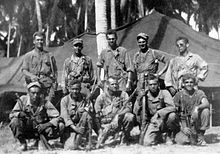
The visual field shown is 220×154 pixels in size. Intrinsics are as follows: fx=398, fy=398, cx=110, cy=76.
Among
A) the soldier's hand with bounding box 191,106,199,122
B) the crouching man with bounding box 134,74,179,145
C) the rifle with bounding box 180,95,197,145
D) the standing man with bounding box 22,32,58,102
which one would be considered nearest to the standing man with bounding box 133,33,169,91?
the crouching man with bounding box 134,74,179,145

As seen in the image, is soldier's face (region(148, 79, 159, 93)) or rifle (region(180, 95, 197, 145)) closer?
rifle (region(180, 95, 197, 145))

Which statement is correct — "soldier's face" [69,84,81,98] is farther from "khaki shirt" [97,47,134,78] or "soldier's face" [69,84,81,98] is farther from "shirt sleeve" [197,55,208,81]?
"shirt sleeve" [197,55,208,81]

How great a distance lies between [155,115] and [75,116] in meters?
1.40

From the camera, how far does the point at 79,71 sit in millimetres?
7914

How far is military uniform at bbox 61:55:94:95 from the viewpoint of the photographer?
26.0 feet

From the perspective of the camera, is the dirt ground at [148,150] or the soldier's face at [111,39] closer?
→ the dirt ground at [148,150]

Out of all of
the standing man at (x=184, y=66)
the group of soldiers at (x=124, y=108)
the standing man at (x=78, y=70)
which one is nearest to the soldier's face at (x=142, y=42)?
the group of soldiers at (x=124, y=108)

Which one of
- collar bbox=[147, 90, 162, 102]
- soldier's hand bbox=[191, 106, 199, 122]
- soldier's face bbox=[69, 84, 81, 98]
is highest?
soldier's face bbox=[69, 84, 81, 98]

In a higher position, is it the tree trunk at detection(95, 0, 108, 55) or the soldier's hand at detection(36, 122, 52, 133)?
the tree trunk at detection(95, 0, 108, 55)

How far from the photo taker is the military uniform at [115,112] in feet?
22.6

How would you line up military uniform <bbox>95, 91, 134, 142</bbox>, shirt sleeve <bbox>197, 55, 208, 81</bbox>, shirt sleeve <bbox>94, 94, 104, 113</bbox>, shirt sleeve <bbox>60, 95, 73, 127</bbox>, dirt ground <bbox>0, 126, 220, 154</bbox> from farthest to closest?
shirt sleeve <bbox>197, 55, 208, 81</bbox> → shirt sleeve <bbox>94, 94, 104, 113</bbox> → military uniform <bbox>95, 91, 134, 142</bbox> → shirt sleeve <bbox>60, 95, 73, 127</bbox> → dirt ground <bbox>0, 126, 220, 154</bbox>

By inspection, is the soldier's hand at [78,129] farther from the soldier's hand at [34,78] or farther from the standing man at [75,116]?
the soldier's hand at [34,78]

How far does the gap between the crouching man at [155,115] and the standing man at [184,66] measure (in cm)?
63

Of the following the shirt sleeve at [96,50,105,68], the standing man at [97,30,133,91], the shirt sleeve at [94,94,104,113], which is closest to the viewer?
the shirt sleeve at [94,94,104,113]
